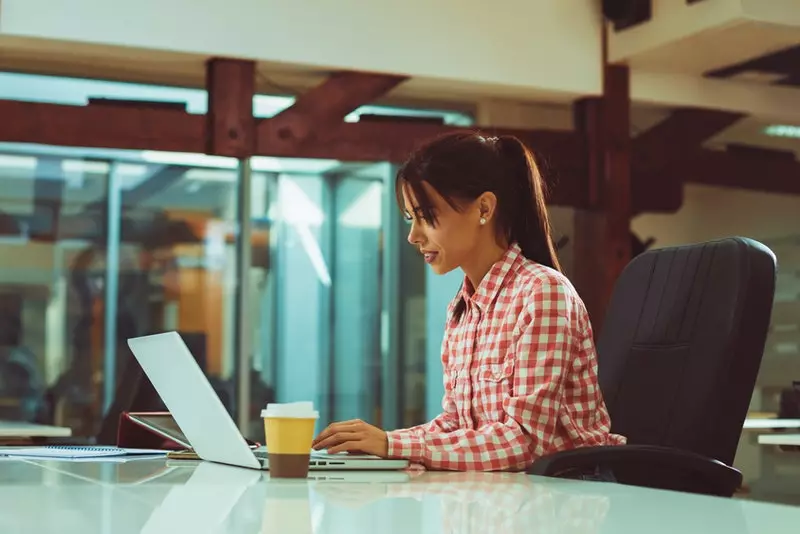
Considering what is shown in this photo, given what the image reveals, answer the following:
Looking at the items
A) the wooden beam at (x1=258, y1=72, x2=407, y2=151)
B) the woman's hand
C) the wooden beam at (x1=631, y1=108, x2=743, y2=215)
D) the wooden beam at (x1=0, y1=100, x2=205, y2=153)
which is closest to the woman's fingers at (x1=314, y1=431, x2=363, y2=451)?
the woman's hand

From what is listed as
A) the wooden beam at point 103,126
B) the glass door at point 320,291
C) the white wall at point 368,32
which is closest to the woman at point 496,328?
the white wall at point 368,32

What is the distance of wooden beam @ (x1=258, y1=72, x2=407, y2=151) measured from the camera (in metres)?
5.97

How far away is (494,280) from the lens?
207 centimetres

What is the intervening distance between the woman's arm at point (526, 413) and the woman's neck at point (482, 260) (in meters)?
0.21

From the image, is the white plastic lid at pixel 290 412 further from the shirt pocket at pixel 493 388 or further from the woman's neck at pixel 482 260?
the woman's neck at pixel 482 260

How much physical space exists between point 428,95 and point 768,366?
2.97 m

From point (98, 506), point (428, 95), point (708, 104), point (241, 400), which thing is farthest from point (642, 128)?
point (98, 506)

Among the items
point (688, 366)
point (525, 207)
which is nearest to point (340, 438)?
point (525, 207)

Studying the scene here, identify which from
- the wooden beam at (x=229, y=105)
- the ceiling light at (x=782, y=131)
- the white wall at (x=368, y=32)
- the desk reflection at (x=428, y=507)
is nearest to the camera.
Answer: the desk reflection at (x=428, y=507)

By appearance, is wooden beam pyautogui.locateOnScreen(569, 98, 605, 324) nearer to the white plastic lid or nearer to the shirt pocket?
the shirt pocket

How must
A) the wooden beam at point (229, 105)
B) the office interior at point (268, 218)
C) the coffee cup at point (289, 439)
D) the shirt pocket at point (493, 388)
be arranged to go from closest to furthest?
the coffee cup at point (289, 439)
the shirt pocket at point (493, 388)
the wooden beam at point (229, 105)
the office interior at point (268, 218)

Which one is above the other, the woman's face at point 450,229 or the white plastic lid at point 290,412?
the woman's face at point 450,229

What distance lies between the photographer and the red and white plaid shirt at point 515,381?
1820 mm

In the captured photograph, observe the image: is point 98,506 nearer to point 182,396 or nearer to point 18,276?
point 182,396
